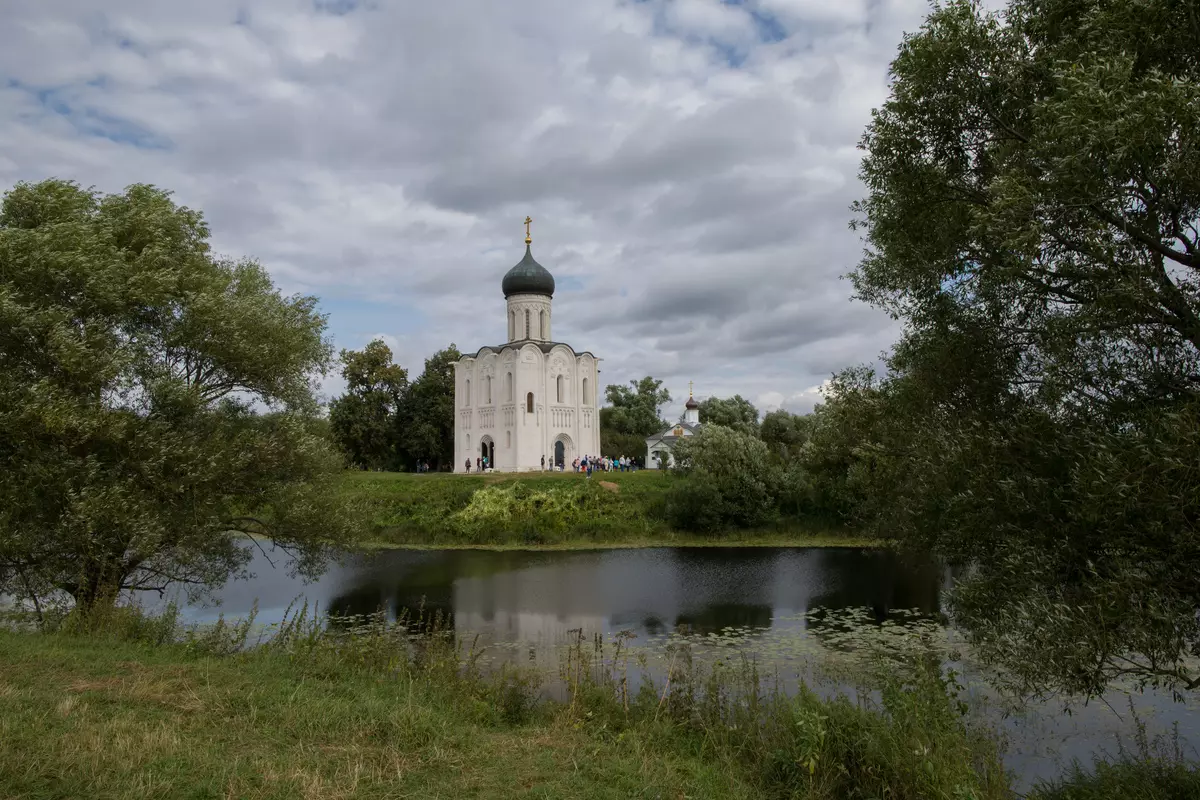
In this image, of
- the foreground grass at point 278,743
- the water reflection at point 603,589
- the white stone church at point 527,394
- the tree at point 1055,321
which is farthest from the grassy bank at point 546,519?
the tree at point 1055,321

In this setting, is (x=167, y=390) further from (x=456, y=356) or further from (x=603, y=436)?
(x=603, y=436)

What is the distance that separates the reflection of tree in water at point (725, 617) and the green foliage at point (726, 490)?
12.8 meters

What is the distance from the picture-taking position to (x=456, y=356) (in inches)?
2031

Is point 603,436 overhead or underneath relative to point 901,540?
overhead

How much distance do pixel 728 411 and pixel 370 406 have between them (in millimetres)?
24647

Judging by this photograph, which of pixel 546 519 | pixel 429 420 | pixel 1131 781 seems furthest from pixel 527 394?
pixel 1131 781

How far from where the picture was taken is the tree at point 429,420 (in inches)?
1869

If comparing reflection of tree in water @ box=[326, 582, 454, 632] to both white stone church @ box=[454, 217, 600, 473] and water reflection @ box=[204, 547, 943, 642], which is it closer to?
water reflection @ box=[204, 547, 943, 642]

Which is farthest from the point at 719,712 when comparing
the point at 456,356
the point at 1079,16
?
the point at 456,356

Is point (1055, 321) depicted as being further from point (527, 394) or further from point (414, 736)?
point (527, 394)

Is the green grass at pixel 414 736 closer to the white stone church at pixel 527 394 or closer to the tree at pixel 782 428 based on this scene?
the white stone church at pixel 527 394

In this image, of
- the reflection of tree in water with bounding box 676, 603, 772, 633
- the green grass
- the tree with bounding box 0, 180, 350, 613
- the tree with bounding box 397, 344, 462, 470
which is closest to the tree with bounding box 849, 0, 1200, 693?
the green grass

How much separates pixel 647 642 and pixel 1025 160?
354 inches

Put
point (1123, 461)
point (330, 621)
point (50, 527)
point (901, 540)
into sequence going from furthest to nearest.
Result: point (330, 621)
point (50, 527)
point (901, 540)
point (1123, 461)
